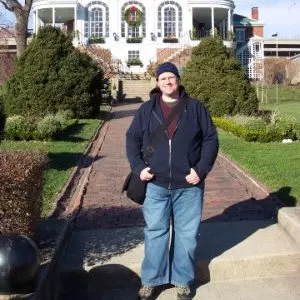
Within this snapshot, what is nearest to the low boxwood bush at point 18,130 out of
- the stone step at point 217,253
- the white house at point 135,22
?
the stone step at point 217,253

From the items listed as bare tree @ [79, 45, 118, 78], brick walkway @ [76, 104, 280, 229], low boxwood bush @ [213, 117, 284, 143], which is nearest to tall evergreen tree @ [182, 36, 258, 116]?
low boxwood bush @ [213, 117, 284, 143]

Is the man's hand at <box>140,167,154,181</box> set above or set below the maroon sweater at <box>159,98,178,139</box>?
below

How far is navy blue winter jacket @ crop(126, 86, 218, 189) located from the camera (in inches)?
167

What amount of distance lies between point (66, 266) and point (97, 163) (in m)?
6.22

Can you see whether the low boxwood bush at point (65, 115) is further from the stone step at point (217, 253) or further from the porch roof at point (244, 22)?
the porch roof at point (244, 22)

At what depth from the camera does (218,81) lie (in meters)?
19.7

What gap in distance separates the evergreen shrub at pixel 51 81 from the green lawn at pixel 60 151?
1.12 metres

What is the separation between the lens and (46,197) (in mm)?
7746

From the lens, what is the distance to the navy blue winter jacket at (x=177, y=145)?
14.0 ft

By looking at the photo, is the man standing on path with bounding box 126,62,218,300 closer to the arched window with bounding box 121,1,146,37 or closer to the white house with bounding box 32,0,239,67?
the white house with bounding box 32,0,239,67

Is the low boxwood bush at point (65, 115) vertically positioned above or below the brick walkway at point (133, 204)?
above

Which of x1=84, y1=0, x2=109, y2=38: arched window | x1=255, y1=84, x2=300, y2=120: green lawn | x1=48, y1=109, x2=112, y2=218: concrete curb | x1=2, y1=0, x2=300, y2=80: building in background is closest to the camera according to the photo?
x1=48, y1=109, x2=112, y2=218: concrete curb

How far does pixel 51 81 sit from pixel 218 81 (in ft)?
18.7

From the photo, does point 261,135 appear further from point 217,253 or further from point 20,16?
point 20,16
